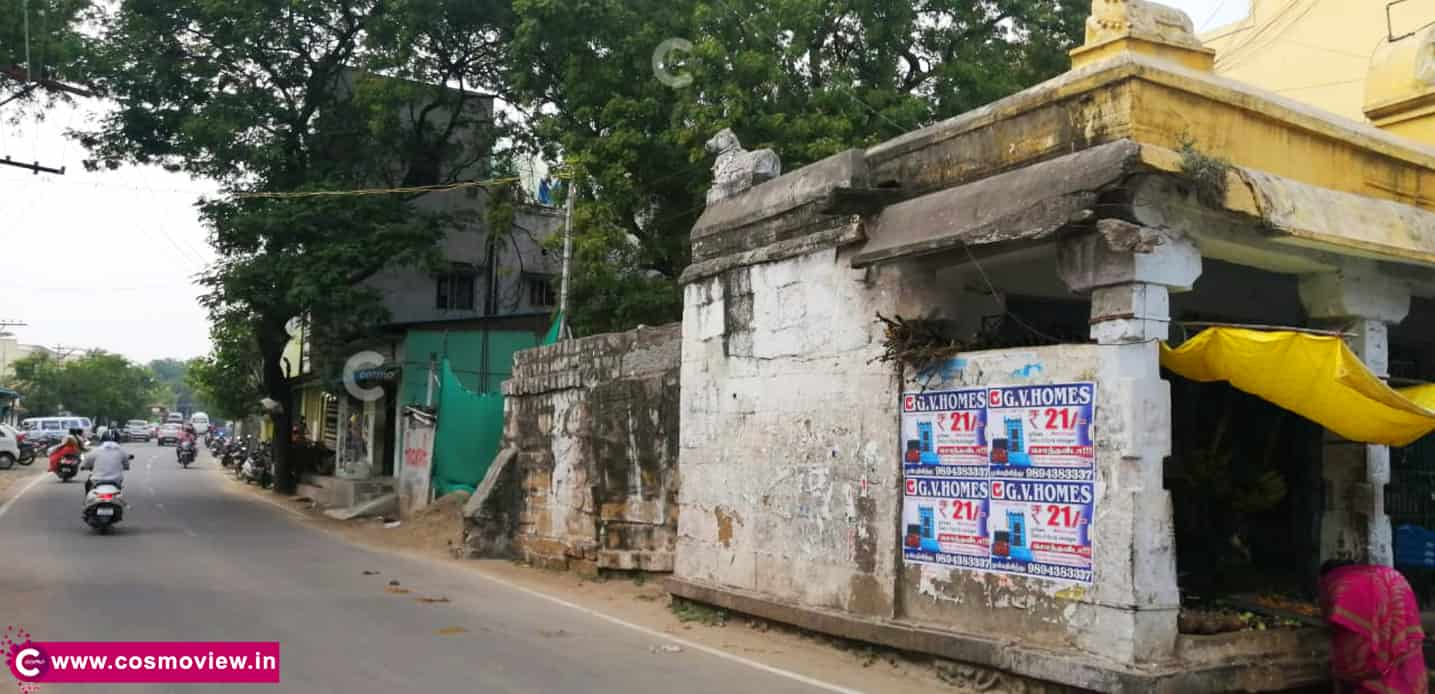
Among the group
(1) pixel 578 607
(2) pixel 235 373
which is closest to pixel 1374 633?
(1) pixel 578 607

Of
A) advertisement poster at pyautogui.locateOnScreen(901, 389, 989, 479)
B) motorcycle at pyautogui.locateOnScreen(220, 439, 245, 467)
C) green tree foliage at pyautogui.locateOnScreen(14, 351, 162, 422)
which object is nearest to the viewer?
advertisement poster at pyautogui.locateOnScreen(901, 389, 989, 479)

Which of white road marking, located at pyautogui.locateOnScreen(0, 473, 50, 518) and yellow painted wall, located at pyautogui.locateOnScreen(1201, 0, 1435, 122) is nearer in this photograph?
yellow painted wall, located at pyautogui.locateOnScreen(1201, 0, 1435, 122)

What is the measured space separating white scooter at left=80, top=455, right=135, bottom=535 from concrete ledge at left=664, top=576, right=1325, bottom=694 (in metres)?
11.5

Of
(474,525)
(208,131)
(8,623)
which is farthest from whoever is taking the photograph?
(208,131)

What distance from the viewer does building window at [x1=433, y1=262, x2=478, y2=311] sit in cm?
2655

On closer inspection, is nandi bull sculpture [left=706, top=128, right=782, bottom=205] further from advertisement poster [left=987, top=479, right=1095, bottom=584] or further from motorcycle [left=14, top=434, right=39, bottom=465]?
motorcycle [left=14, top=434, right=39, bottom=465]

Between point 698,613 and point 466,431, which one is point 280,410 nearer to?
point 466,431


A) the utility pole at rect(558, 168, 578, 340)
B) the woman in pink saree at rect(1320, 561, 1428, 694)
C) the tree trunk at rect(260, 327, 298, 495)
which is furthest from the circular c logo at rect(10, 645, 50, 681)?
the tree trunk at rect(260, 327, 298, 495)

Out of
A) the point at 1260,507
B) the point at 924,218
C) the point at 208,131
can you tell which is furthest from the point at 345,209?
the point at 1260,507

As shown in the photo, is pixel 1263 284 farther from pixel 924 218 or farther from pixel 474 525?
pixel 474 525

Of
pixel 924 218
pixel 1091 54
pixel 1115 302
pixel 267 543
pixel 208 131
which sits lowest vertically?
pixel 267 543

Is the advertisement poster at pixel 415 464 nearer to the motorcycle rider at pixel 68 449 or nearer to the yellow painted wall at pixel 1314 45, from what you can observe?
the motorcycle rider at pixel 68 449

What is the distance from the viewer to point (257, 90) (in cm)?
2203

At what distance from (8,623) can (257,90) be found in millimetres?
15893
